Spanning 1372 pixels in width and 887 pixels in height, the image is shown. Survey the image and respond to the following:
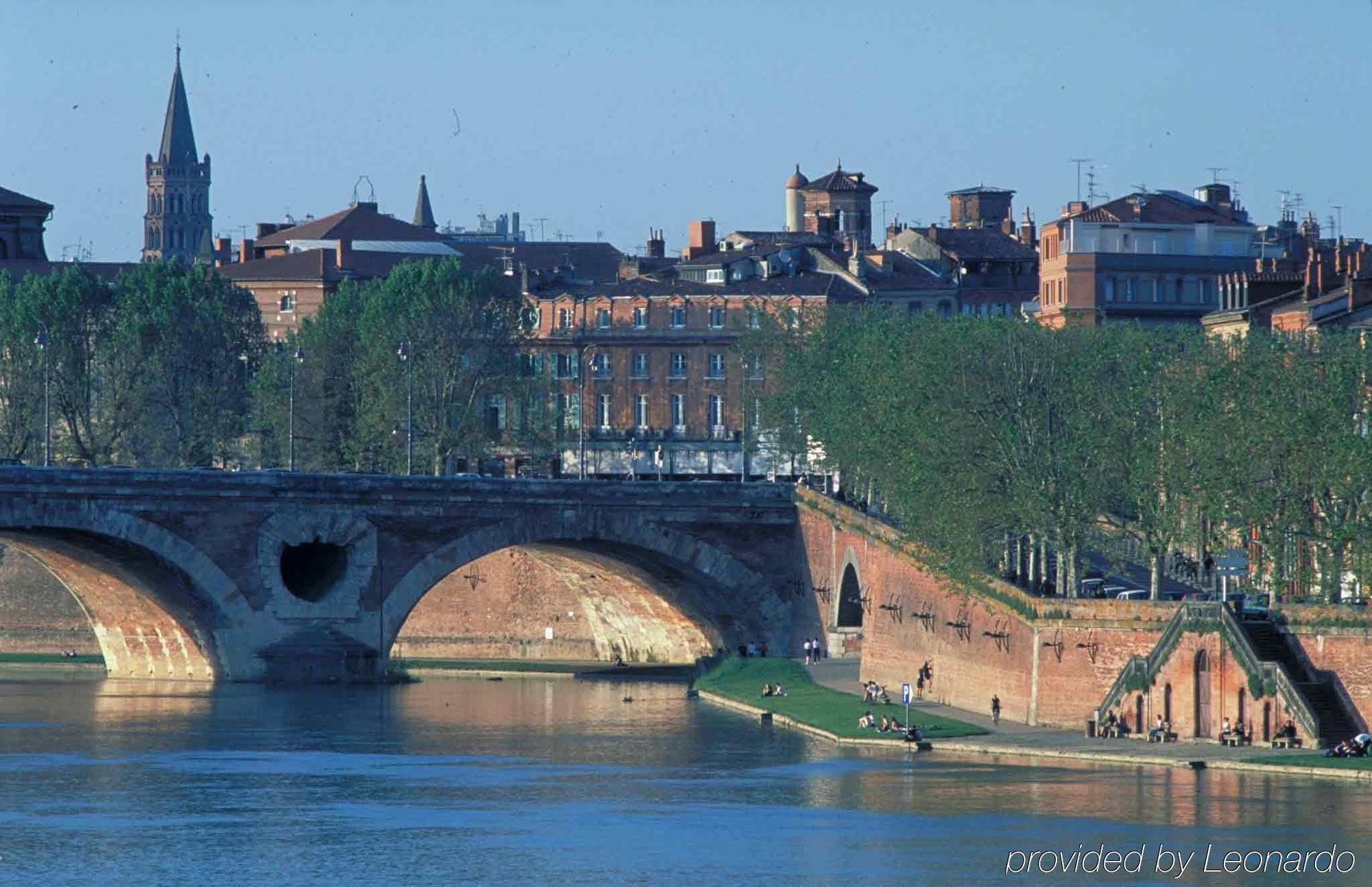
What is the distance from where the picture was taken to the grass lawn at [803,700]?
3585 inches

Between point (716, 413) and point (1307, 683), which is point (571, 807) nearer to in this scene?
point (1307, 683)

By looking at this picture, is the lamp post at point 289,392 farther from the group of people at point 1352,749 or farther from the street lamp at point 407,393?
the group of people at point 1352,749

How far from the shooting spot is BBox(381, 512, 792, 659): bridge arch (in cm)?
11069

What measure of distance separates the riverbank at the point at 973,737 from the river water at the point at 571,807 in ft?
3.04

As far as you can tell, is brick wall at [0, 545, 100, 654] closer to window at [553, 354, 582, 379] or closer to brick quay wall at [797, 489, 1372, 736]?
window at [553, 354, 582, 379]

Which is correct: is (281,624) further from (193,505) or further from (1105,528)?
(1105,528)

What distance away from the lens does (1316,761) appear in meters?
79.2

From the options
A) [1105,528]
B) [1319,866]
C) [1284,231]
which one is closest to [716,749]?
[1105,528]

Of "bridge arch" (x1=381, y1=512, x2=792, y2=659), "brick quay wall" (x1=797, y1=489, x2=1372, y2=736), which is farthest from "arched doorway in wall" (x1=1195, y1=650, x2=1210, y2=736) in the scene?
"bridge arch" (x1=381, y1=512, x2=792, y2=659)

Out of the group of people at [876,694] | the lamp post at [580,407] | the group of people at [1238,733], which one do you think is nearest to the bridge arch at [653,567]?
the group of people at [876,694]

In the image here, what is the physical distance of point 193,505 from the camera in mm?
105500

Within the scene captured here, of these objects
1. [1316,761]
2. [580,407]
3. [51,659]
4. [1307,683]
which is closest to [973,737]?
[1307,683]

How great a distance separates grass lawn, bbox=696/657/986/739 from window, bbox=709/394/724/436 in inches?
1709

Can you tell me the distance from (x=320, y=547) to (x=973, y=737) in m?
29.7
